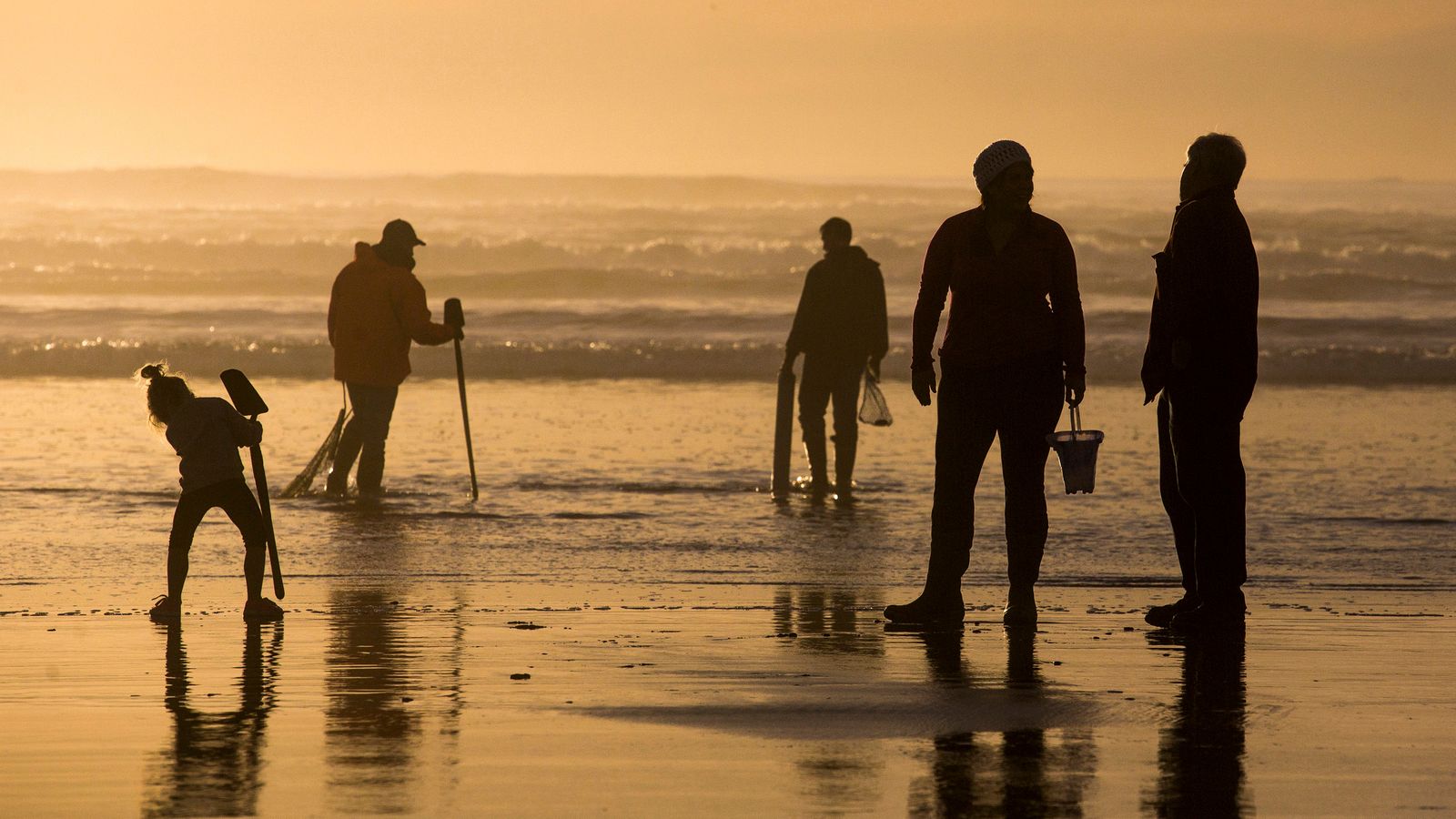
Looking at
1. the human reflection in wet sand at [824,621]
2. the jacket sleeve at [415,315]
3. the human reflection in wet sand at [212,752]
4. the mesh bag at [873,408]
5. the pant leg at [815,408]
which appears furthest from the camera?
the pant leg at [815,408]

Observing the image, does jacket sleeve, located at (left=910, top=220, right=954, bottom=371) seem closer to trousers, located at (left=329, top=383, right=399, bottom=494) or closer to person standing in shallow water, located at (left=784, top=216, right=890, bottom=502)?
person standing in shallow water, located at (left=784, top=216, right=890, bottom=502)

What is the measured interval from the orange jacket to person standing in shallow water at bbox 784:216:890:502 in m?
2.32

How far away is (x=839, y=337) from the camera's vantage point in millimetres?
12914

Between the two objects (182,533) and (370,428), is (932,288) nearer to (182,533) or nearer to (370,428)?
(182,533)

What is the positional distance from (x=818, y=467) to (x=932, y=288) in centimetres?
562

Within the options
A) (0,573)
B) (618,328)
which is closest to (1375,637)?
(0,573)

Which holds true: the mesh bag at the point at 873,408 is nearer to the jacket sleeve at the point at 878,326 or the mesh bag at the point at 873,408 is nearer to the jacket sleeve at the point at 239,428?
the jacket sleeve at the point at 878,326

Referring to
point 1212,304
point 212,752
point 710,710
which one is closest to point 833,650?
point 710,710

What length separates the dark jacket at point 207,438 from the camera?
788 centimetres

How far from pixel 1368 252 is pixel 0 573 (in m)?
44.7

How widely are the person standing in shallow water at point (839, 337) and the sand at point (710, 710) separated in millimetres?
4647

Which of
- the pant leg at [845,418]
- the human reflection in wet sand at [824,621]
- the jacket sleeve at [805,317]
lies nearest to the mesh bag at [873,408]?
the pant leg at [845,418]

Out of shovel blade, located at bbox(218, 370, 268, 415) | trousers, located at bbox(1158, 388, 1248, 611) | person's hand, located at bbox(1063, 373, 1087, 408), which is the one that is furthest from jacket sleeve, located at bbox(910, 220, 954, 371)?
shovel blade, located at bbox(218, 370, 268, 415)

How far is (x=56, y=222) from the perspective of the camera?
197 feet
